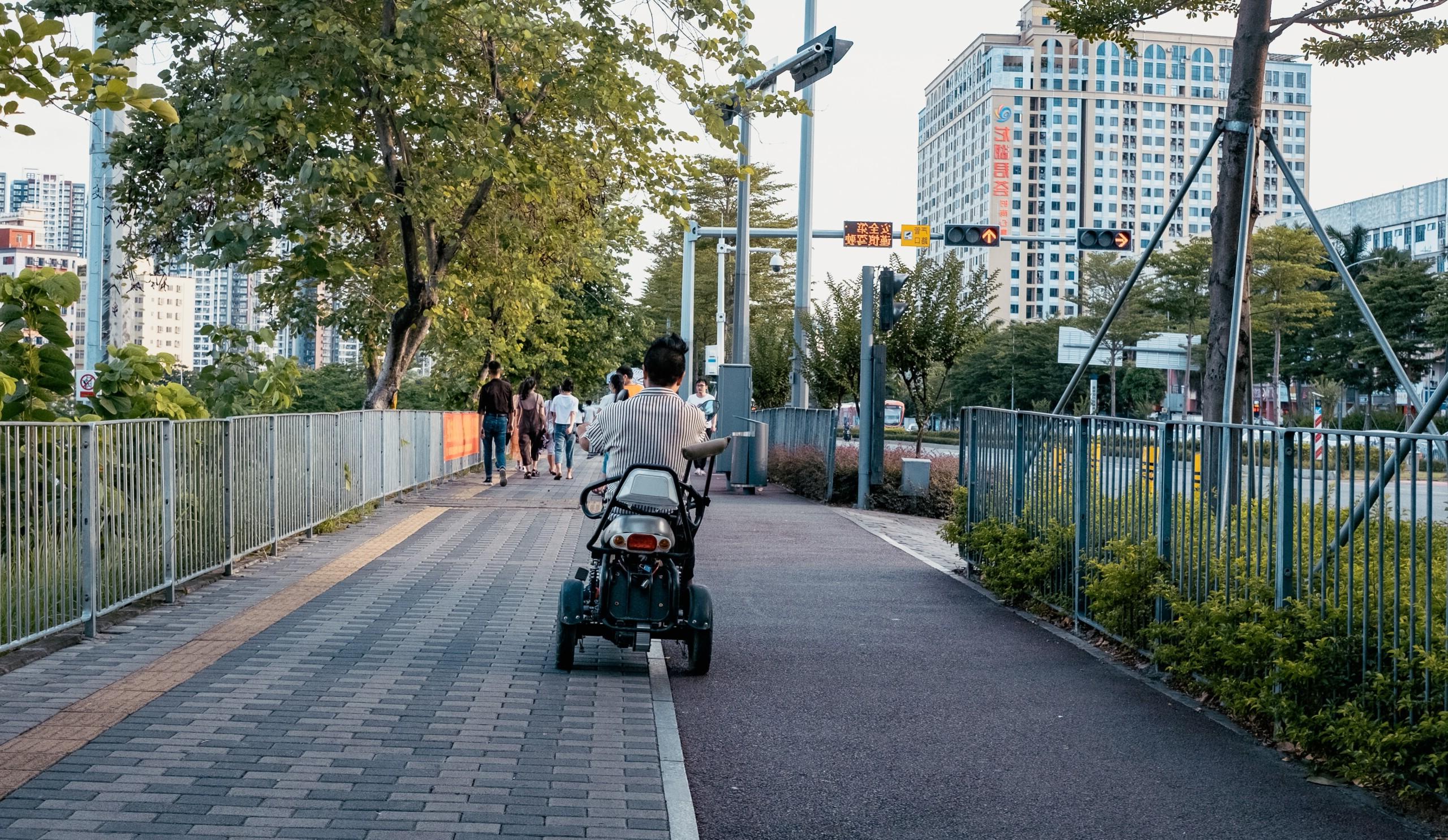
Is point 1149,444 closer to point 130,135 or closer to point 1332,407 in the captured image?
point 130,135

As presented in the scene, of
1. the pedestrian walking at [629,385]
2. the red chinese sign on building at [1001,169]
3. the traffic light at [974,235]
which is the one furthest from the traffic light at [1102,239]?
the red chinese sign on building at [1001,169]

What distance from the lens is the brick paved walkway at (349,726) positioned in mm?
4594

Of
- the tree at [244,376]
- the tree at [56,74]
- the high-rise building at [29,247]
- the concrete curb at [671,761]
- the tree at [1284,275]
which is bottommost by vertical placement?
the concrete curb at [671,761]

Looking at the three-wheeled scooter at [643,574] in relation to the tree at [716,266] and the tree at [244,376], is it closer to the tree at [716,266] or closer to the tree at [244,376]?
the tree at [244,376]

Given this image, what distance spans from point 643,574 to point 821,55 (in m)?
15.3

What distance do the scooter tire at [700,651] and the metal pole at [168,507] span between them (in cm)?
362

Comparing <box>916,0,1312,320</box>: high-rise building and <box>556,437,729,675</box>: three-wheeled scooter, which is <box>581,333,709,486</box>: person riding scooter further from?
<box>916,0,1312,320</box>: high-rise building

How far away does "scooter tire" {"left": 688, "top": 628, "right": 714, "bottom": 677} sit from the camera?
23.8 feet

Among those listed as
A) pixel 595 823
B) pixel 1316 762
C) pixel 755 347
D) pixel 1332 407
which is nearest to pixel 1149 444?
pixel 1316 762

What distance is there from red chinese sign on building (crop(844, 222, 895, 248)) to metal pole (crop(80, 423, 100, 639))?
69.2 feet

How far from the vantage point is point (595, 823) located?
461 cm

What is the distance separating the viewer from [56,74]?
561cm

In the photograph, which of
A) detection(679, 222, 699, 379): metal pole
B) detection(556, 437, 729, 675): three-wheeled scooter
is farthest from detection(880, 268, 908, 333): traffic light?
detection(679, 222, 699, 379): metal pole

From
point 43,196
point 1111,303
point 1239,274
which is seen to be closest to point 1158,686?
point 1239,274
